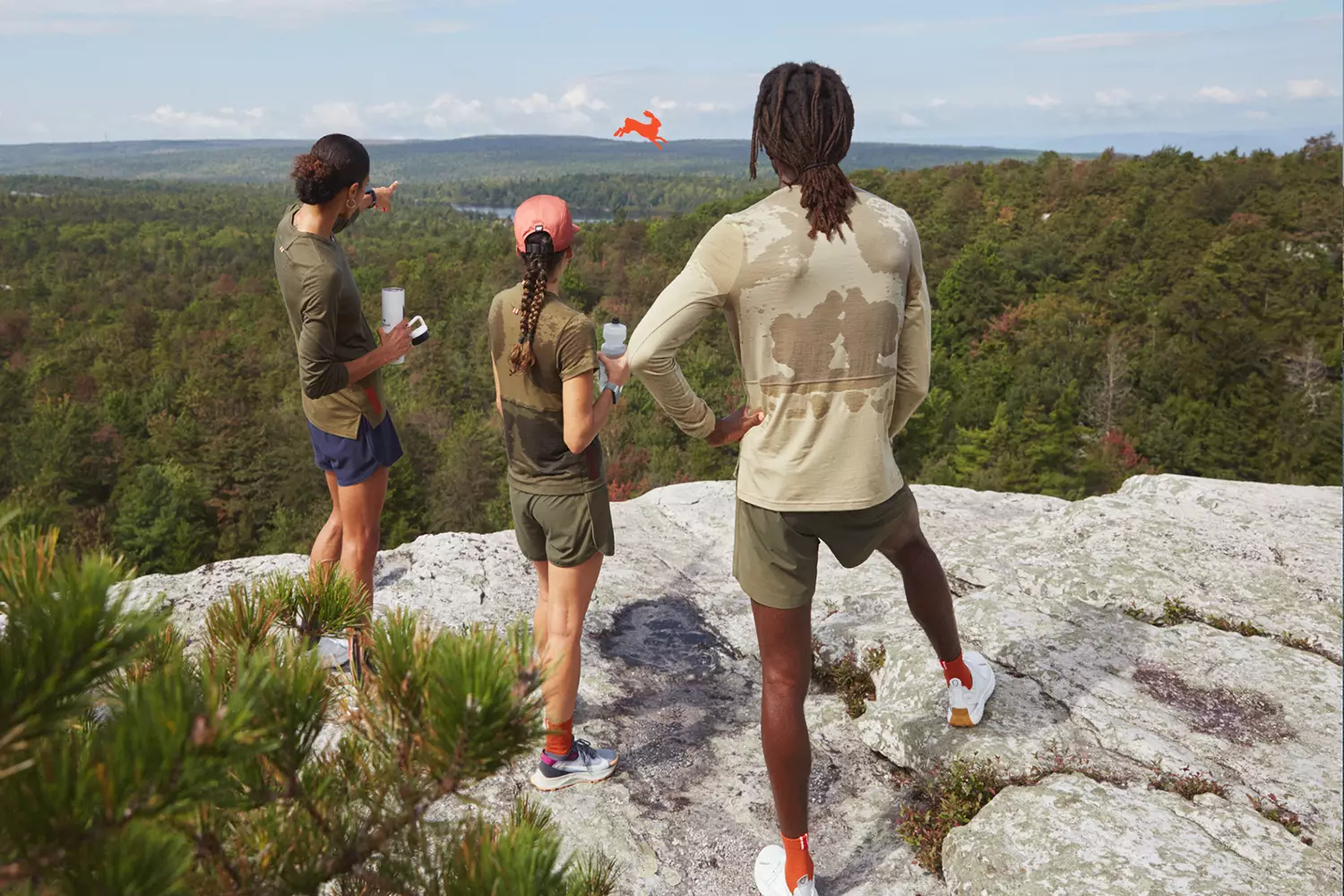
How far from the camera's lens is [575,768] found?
324 centimetres

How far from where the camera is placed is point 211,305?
6425 cm

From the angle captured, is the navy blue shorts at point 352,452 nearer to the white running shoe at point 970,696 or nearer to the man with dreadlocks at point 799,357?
the man with dreadlocks at point 799,357

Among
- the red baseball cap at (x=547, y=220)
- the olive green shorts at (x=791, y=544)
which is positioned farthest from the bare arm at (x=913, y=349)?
the red baseball cap at (x=547, y=220)

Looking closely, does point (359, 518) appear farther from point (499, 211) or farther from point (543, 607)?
point (499, 211)

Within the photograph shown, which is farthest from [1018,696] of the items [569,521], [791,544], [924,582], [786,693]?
[569,521]

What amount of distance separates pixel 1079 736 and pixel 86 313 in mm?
77503

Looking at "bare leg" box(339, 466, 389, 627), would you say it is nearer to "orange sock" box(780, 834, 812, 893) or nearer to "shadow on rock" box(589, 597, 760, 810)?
"shadow on rock" box(589, 597, 760, 810)

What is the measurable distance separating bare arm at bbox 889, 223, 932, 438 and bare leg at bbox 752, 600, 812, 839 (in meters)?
0.62

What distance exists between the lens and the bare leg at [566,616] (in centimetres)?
305

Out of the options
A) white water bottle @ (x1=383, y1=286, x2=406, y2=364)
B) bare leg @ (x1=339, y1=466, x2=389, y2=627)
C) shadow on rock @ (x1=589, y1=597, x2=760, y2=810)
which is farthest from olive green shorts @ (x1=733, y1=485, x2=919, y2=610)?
bare leg @ (x1=339, y1=466, x2=389, y2=627)

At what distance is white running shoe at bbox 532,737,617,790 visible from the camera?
10.4 feet

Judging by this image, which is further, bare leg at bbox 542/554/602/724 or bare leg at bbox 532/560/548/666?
bare leg at bbox 532/560/548/666

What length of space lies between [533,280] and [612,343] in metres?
0.31

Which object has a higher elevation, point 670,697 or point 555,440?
point 555,440
